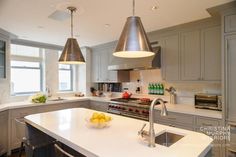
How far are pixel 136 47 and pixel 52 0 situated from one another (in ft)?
4.47

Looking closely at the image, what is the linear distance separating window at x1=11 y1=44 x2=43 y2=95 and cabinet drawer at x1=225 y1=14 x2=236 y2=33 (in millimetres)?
4090

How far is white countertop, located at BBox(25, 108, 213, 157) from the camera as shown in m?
1.14

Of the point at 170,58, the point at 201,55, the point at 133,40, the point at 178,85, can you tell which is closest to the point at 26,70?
the point at 170,58

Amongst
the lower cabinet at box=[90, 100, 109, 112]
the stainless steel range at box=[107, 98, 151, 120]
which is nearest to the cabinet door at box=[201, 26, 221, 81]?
the stainless steel range at box=[107, 98, 151, 120]

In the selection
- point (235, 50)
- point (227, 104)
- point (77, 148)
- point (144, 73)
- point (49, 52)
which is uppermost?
point (49, 52)

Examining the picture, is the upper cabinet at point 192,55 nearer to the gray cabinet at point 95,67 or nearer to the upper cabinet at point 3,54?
the gray cabinet at point 95,67

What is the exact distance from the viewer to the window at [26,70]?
12.9ft

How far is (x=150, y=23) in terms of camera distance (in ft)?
9.28

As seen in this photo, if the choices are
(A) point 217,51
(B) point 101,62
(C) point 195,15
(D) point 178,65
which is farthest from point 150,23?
(B) point 101,62

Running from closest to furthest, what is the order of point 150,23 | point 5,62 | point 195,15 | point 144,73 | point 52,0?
point 52,0, point 195,15, point 150,23, point 5,62, point 144,73

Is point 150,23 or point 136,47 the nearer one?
point 136,47

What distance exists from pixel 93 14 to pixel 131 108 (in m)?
1.90

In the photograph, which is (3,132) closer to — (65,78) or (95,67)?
(65,78)

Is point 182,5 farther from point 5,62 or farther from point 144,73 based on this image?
point 5,62
